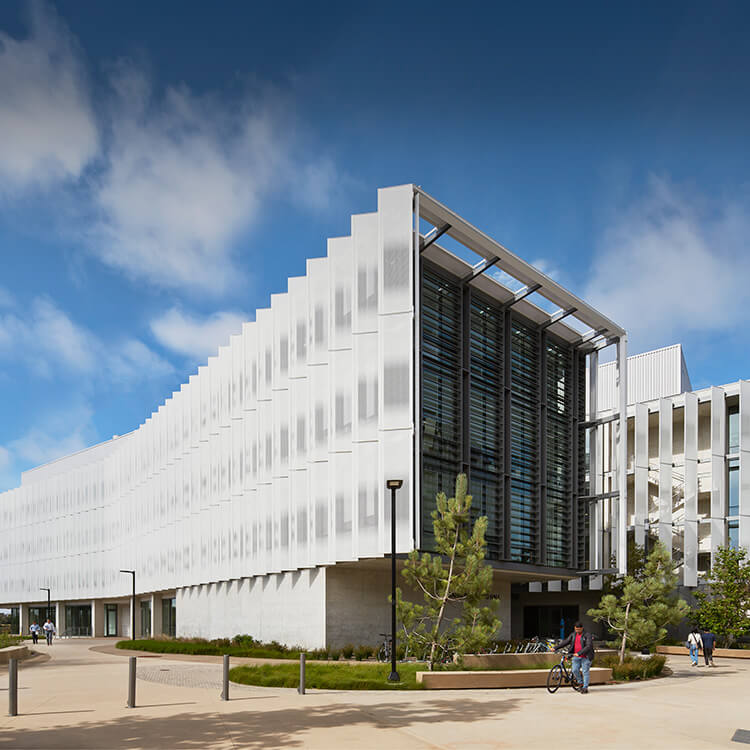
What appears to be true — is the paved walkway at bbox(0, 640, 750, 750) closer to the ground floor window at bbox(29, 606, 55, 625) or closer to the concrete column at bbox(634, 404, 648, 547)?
the concrete column at bbox(634, 404, 648, 547)

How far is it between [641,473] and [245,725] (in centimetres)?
4407

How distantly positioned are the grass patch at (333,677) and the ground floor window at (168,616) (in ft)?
122

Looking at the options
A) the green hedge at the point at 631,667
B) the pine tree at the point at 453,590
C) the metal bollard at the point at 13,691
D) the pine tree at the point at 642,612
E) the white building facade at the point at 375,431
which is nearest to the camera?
the metal bollard at the point at 13,691

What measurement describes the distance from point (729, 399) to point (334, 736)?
44171 millimetres

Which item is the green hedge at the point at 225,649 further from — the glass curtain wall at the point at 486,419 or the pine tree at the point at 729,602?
the pine tree at the point at 729,602

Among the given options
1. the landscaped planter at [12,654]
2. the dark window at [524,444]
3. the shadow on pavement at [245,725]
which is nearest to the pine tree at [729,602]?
the dark window at [524,444]

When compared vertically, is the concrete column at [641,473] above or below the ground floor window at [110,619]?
above

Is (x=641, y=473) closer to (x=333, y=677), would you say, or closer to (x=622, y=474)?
(x=622, y=474)

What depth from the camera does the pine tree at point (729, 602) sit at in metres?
43.6

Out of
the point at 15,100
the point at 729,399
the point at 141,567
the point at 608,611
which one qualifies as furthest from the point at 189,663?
the point at 729,399

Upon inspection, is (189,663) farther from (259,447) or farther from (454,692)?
(454,692)

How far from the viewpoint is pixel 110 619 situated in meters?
78.0

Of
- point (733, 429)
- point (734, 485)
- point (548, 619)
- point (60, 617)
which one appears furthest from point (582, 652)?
point (60, 617)

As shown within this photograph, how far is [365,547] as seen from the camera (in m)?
30.5
